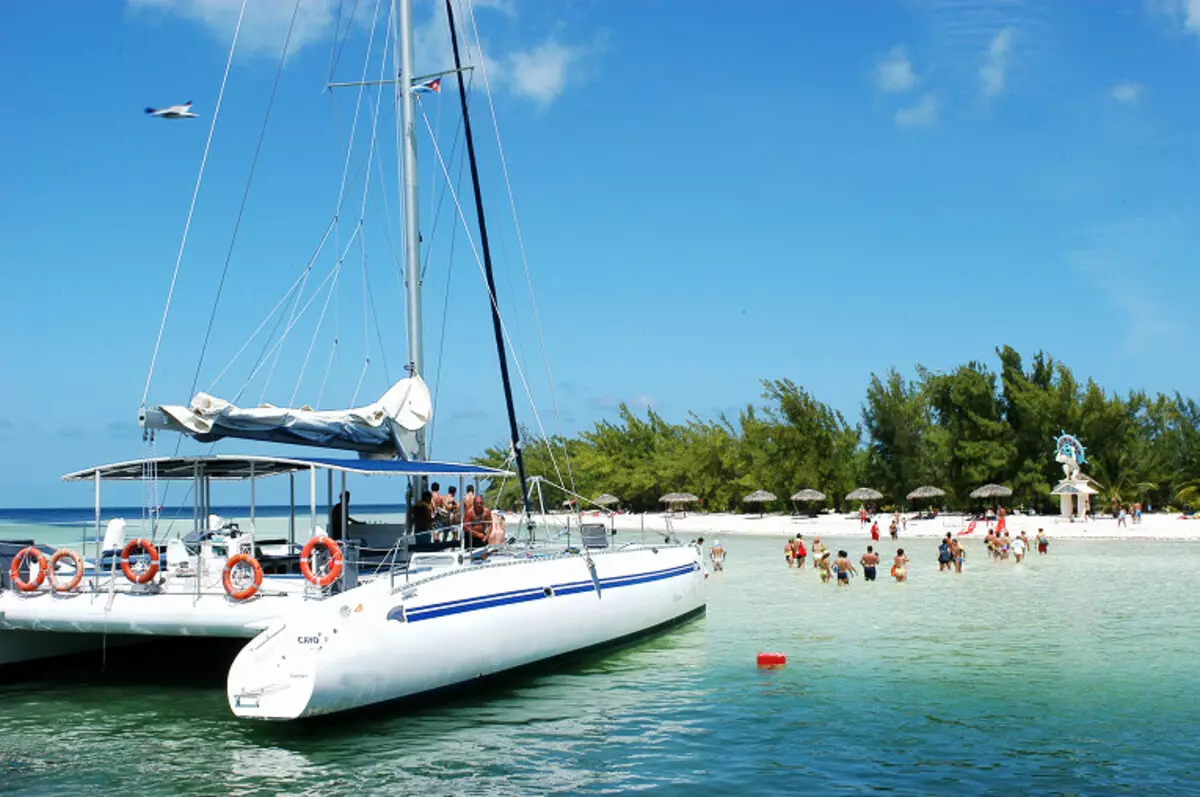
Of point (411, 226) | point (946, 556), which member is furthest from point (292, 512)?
point (946, 556)

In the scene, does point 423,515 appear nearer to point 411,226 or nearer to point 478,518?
point 478,518

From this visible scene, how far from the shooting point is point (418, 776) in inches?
401

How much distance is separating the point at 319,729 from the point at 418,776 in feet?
6.53

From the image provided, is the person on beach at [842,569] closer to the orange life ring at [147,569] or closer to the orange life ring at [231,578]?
the orange life ring at [231,578]

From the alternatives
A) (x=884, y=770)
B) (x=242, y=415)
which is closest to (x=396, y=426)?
(x=242, y=415)

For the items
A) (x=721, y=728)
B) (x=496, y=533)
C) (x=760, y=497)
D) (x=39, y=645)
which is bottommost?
(x=721, y=728)

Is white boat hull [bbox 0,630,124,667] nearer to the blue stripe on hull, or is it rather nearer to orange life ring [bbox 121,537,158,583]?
orange life ring [bbox 121,537,158,583]

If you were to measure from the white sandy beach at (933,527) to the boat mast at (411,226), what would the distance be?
24.9 metres

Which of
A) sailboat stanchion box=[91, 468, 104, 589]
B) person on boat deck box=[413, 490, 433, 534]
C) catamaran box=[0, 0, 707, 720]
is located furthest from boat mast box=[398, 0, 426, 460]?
sailboat stanchion box=[91, 468, 104, 589]

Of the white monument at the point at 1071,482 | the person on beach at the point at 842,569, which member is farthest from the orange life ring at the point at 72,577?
the white monument at the point at 1071,482

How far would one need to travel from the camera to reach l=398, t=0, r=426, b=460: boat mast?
17.3m

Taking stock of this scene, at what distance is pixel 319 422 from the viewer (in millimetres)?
15555

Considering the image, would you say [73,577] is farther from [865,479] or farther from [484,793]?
[865,479]

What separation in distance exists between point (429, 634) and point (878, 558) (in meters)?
22.0
